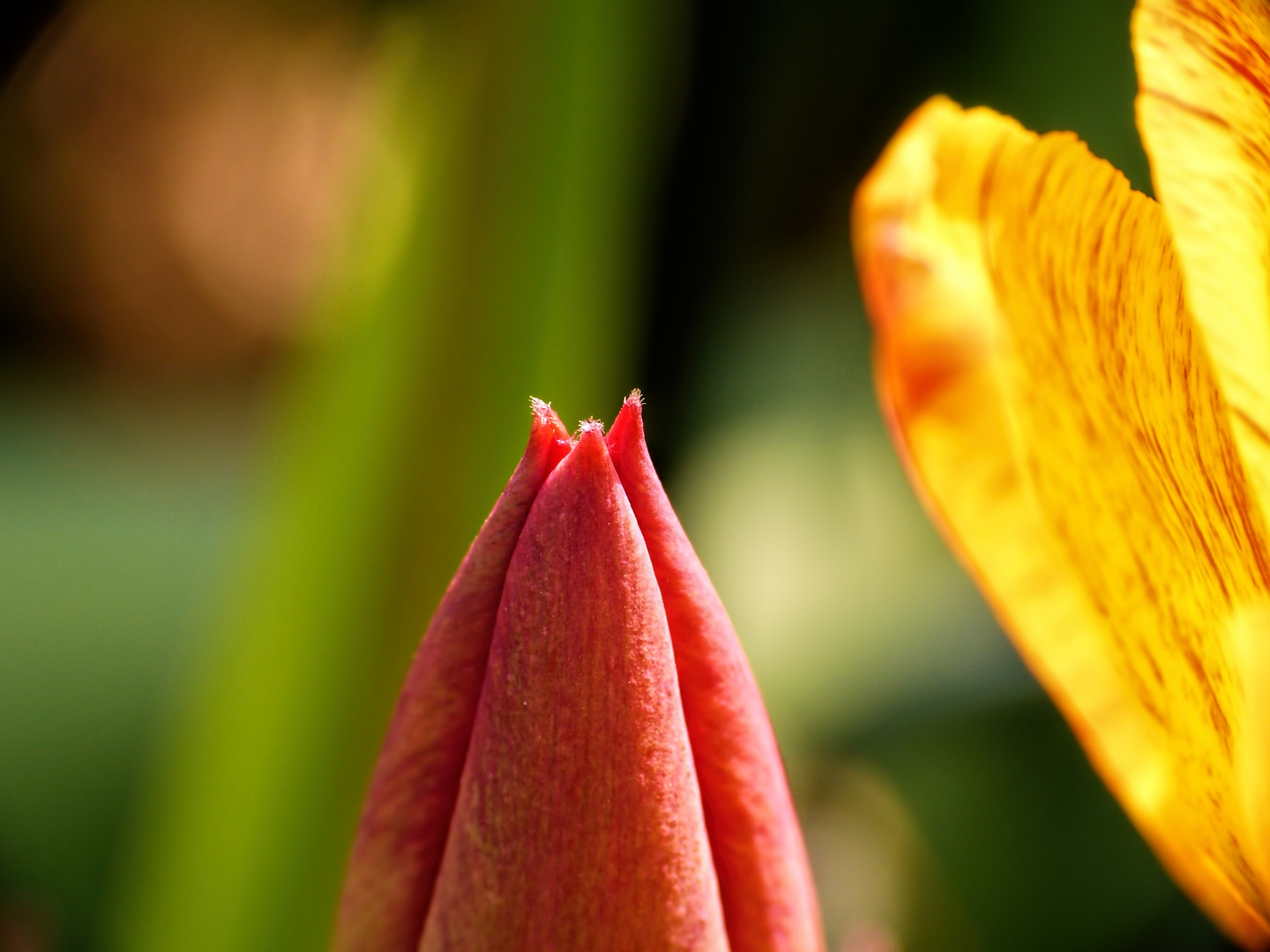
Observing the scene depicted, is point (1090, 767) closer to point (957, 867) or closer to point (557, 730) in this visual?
point (957, 867)

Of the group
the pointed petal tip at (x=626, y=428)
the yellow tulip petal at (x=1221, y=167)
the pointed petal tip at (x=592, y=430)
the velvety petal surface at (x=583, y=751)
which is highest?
the yellow tulip petal at (x=1221, y=167)

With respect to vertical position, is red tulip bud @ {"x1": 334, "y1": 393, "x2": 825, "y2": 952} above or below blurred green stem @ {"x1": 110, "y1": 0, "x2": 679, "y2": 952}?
below

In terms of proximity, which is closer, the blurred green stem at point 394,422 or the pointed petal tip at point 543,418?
the pointed petal tip at point 543,418

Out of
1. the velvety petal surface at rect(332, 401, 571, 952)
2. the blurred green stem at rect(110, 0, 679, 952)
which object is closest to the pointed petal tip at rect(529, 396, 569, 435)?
the velvety petal surface at rect(332, 401, 571, 952)

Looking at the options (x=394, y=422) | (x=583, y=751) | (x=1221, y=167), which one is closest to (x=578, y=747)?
(x=583, y=751)

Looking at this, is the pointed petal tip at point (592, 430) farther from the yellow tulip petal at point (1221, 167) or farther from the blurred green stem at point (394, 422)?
the blurred green stem at point (394, 422)

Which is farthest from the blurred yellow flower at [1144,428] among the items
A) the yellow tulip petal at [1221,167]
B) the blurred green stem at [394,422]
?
the blurred green stem at [394,422]

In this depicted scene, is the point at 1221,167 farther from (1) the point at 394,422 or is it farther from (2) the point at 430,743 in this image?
(1) the point at 394,422

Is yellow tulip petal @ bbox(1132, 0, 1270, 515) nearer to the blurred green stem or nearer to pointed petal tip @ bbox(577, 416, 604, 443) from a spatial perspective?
pointed petal tip @ bbox(577, 416, 604, 443)
